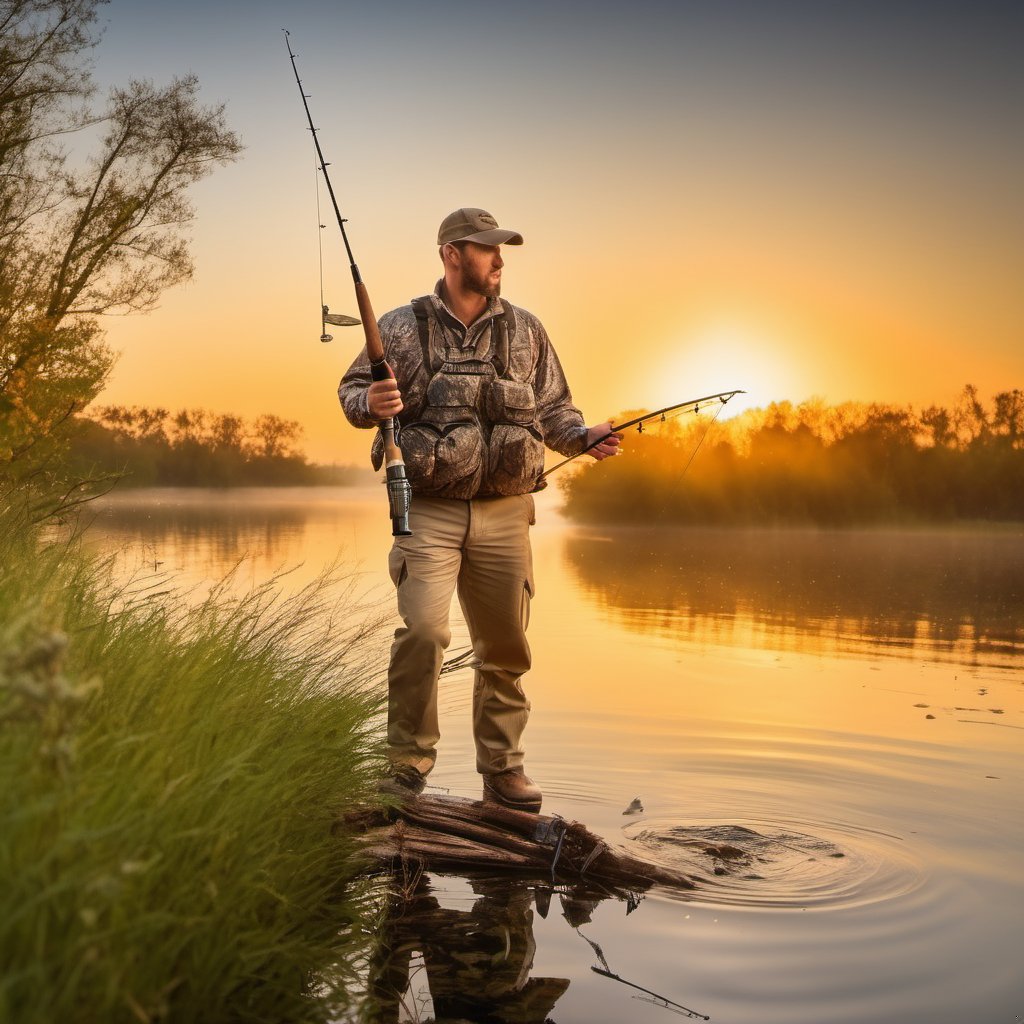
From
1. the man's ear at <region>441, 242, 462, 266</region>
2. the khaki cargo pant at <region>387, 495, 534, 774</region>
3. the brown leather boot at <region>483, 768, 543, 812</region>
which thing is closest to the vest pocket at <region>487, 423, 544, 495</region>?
the khaki cargo pant at <region>387, 495, 534, 774</region>

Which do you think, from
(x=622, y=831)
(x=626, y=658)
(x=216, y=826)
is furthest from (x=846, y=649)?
(x=216, y=826)

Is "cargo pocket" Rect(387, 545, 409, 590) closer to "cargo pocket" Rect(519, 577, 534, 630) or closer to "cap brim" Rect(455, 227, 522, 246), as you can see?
"cargo pocket" Rect(519, 577, 534, 630)

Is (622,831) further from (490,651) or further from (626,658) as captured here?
(626,658)

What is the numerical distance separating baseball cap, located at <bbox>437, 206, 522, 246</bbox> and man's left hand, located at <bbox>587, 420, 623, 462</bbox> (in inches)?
38.5

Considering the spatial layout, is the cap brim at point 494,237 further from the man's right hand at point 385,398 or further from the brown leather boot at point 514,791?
the brown leather boot at point 514,791

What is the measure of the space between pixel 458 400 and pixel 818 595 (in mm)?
18809

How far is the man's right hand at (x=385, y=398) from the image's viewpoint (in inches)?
224

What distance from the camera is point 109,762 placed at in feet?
11.6

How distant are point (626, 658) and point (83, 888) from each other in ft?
38.3

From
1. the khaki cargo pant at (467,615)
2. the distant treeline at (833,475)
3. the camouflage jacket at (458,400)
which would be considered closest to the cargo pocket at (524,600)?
the khaki cargo pant at (467,615)

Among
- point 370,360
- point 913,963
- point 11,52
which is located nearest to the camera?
point 913,963

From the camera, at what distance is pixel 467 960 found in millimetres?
4777

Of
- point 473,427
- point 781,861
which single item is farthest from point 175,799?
point 781,861

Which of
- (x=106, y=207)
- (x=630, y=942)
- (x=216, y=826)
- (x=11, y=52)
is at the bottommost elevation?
(x=630, y=942)
